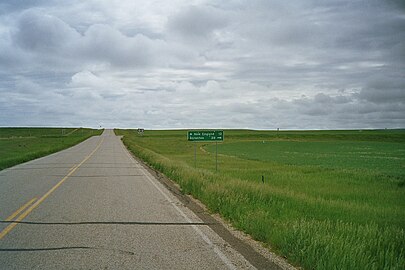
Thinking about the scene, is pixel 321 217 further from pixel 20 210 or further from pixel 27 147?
pixel 27 147

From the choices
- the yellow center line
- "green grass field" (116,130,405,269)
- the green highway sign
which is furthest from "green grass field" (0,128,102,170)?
"green grass field" (116,130,405,269)

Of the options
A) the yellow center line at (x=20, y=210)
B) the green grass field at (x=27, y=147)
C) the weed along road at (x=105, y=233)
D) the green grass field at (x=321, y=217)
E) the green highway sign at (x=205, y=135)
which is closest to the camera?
the green grass field at (x=321, y=217)

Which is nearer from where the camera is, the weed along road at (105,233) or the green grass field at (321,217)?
the green grass field at (321,217)

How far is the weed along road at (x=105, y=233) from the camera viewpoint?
6.39 m

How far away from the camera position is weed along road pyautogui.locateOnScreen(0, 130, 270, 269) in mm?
6387

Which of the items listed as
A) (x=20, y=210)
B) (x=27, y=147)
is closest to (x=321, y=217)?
(x=20, y=210)

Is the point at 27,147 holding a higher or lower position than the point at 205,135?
lower

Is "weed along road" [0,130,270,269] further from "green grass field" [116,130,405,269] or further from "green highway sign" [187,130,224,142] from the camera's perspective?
"green highway sign" [187,130,224,142]

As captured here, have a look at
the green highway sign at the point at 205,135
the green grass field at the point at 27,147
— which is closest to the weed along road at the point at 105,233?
the green highway sign at the point at 205,135

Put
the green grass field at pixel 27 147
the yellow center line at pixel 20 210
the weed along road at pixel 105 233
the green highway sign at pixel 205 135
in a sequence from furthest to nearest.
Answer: the green grass field at pixel 27 147 → the green highway sign at pixel 205 135 → the yellow center line at pixel 20 210 → the weed along road at pixel 105 233

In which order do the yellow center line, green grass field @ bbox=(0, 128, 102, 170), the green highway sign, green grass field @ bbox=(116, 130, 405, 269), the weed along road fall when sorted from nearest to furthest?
green grass field @ bbox=(116, 130, 405, 269), the weed along road, the yellow center line, the green highway sign, green grass field @ bbox=(0, 128, 102, 170)

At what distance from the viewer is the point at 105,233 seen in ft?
27.1

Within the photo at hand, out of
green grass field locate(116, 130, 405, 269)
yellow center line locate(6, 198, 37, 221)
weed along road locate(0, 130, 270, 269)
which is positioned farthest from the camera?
yellow center line locate(6, 198, 37, 221)

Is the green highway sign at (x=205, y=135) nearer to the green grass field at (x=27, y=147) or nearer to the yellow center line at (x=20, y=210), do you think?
the green grass field at (x=27, y=147)
